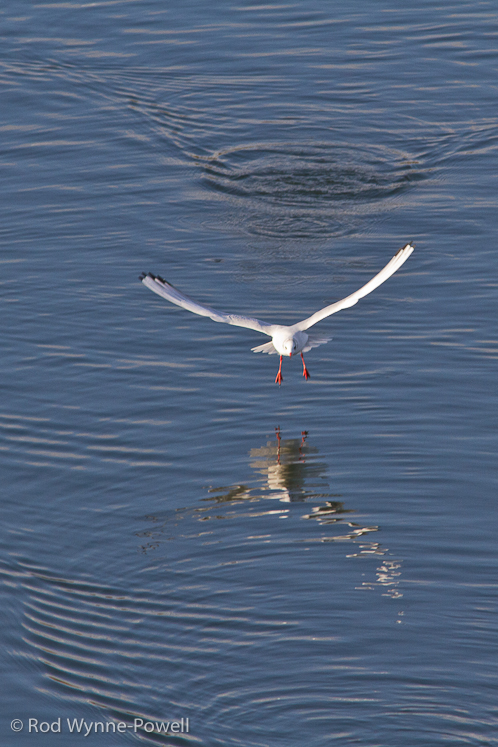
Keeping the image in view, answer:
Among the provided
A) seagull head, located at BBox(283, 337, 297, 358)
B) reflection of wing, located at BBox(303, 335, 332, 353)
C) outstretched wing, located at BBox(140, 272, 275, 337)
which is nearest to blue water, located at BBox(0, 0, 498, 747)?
reflection of wing, located at BBox(303, 335, 332, 353)

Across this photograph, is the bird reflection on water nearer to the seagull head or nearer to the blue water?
the blue water

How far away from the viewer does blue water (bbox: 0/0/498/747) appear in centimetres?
908

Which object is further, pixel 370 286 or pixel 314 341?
pixel 314 341

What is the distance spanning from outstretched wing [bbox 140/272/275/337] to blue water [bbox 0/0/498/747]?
939 millimetres

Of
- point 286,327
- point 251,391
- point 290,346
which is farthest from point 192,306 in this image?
point 251,391

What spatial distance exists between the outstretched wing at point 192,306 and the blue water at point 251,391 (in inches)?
37.0

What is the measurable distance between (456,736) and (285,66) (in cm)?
1730
